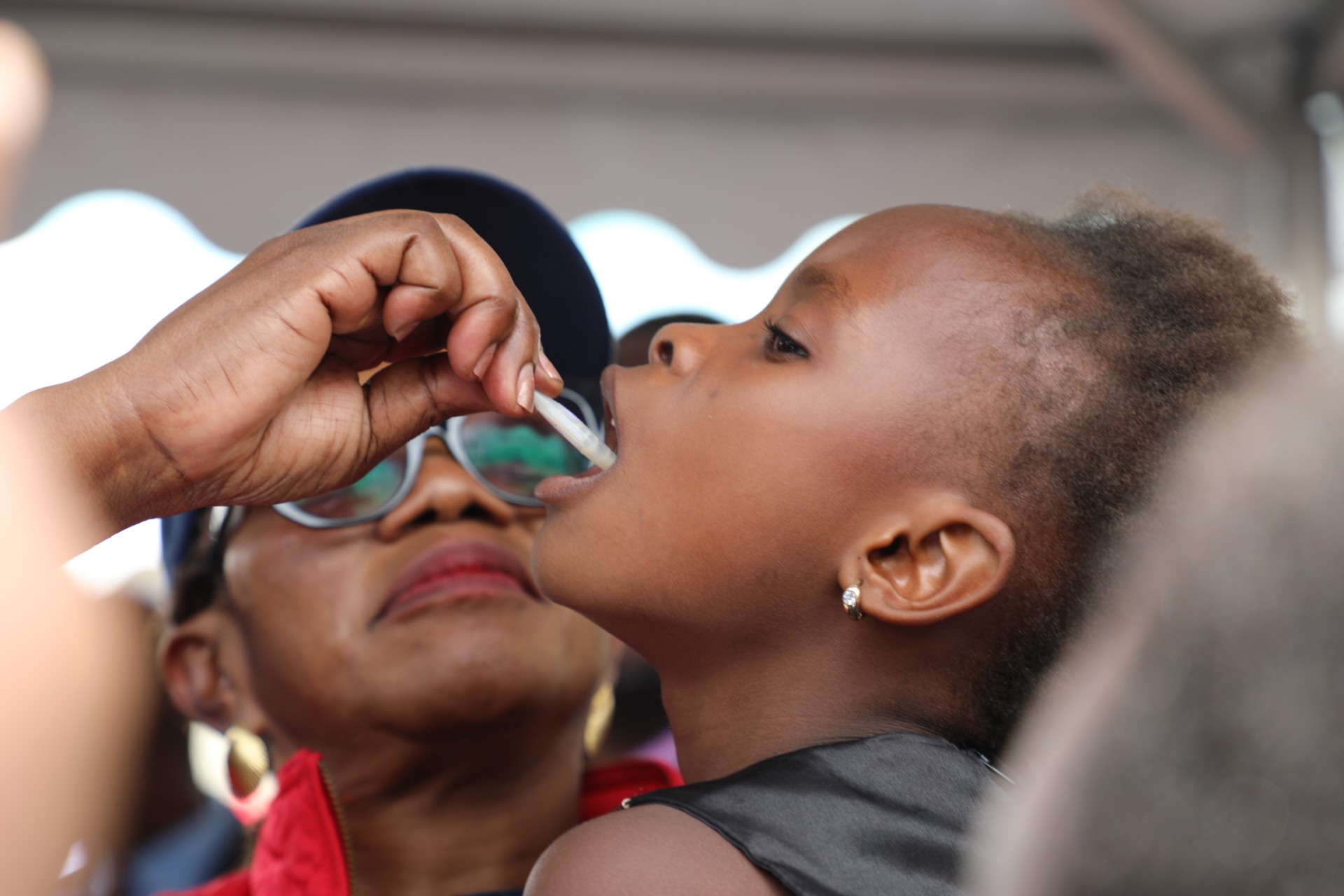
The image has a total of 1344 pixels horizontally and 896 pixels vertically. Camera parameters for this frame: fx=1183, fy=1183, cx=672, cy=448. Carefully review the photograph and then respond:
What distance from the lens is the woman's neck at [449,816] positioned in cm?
140

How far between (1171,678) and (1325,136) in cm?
367

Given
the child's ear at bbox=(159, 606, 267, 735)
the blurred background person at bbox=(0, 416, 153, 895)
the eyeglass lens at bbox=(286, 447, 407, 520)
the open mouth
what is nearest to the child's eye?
the open mouth

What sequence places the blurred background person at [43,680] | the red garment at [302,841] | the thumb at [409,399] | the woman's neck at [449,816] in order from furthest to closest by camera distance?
the woman's neck at [449,816], the red garment at [302,841], the thumb at [409,399], the blurred background person at [43,680]

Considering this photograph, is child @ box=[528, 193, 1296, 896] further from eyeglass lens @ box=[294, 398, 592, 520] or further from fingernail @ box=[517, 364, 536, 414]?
eyeglass lens @ box=[294, 398, 592, 520]

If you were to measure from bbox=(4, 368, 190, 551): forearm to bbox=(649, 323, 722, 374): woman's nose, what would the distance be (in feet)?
1.58

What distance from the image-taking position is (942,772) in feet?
3.07

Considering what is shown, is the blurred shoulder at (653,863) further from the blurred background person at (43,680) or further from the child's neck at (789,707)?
the blurred background person at (43,680)

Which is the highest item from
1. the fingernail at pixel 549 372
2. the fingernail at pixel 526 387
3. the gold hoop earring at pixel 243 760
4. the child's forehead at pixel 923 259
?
the child's forehead at pixel 923 259

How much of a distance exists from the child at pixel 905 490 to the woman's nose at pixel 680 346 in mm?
64

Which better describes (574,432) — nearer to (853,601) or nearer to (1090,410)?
(853,601)

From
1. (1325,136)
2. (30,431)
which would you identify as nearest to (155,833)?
(30,431)

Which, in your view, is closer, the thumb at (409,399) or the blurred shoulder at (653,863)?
the blurred shoulder at (653,863)

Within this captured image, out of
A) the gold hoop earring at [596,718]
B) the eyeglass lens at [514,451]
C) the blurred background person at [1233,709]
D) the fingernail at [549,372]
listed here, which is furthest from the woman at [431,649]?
the blurred background person at [1233,709]

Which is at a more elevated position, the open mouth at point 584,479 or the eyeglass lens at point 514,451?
the open mouth at point 584,479
